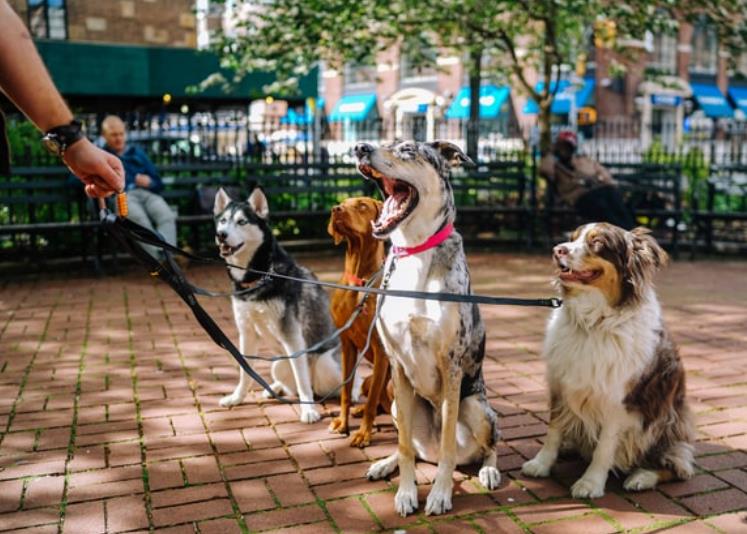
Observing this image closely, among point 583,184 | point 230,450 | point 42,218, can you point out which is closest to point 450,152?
point 230,450

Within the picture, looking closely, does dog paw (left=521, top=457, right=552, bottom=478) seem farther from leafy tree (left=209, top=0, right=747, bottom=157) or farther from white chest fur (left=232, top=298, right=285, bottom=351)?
leafy tree (left=209, top=0, right=747, bottom=157)

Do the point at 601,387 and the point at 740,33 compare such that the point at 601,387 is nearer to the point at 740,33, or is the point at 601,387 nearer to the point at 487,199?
the point at 487,199

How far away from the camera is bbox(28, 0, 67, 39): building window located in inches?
626

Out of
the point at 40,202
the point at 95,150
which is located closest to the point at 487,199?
the point at 40,202

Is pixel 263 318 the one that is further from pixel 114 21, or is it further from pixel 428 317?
pixel 114 21

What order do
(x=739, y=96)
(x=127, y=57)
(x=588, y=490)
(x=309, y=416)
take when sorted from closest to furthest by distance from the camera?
(x=588, y=490) → (x=309, y=416) → (x=127, y=57) → (x=739, y=96)

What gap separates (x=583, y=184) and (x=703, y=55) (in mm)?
31776

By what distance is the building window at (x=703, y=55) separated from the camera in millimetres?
36281

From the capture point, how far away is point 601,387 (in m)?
3.38

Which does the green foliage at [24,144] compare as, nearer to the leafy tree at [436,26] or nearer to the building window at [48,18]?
the leafy tree at [436,26]

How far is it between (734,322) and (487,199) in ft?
18.3

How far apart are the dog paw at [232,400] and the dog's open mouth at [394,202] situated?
212 cm

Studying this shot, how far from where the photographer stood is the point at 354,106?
3997 cm

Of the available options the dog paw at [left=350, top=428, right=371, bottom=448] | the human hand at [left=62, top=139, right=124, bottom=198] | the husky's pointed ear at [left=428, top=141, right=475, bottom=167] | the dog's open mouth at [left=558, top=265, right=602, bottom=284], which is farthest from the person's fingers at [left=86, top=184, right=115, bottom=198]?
the dog paw at [left=350, top=428, right=371, bottom=448]
